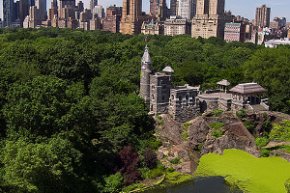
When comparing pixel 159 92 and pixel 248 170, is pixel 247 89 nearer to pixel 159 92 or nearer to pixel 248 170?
pixel 159 92

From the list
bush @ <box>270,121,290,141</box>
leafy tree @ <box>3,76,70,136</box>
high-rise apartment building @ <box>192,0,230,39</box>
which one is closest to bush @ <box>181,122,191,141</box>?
bush @ <box>270,121,290,141</box>

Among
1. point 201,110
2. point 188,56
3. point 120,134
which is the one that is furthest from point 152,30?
point 120,134

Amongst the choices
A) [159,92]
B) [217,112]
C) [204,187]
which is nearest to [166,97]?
[159,92]

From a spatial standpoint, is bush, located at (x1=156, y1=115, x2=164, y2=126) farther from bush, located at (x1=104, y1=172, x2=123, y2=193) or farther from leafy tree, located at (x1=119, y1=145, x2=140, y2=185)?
bush, located at (x1=104, y1=172, x2=123, y2=193)

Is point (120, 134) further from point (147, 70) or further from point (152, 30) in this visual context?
point (152, 30)

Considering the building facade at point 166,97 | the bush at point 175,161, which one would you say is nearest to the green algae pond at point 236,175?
the bush at point 175,161

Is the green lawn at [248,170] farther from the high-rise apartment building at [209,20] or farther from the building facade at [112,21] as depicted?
the building facade at [112,21]
